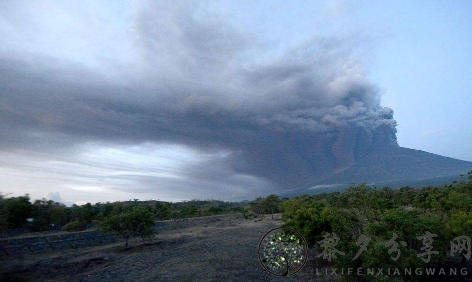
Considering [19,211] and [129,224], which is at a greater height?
[19,211]

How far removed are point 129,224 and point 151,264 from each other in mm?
6715

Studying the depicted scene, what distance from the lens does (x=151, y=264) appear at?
1697cm

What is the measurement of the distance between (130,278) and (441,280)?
48.6 ft

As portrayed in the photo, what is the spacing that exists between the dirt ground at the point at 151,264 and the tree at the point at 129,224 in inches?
50.2

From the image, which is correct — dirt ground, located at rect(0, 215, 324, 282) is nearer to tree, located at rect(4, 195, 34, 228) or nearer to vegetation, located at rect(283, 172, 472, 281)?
vegetation, located at rect(283, 172, 472, 281)

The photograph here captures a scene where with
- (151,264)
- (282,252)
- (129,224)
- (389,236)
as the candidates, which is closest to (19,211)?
(129,224)

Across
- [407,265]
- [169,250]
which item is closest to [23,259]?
[169,250]

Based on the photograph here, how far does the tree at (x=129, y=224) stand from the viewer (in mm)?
22266

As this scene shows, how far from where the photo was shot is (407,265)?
9367 mm

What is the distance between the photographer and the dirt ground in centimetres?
1419

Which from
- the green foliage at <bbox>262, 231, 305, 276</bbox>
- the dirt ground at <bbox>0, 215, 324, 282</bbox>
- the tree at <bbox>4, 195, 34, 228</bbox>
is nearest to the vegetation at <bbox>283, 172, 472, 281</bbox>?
the green foliage at <bbox>262, 231, 305, 276</bbox>

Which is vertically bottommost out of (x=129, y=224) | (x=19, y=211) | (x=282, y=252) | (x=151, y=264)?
(x=151, y=264)

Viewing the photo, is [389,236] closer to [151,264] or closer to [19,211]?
[151,264]

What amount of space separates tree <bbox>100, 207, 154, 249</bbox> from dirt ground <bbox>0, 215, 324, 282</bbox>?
50.2 inches
